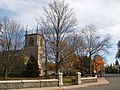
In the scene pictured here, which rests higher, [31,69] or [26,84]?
[31,69]

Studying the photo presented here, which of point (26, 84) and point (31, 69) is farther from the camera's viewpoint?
point (31, 69)

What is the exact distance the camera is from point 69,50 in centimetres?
4209

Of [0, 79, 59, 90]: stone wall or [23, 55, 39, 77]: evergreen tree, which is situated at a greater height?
[23, 55, 39, 77]: evergreen tree

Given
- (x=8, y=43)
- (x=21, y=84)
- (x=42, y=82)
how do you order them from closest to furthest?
1. (x=21, y=84)
2. (x=42, y=82)
3. (x=8, y=43)

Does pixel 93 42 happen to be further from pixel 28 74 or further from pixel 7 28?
pixel 7 28

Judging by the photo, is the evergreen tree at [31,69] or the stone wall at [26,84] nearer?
the stone wall at [26,84]

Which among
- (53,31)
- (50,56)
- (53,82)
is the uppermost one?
(53,31)

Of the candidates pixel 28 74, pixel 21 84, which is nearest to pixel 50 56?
pixel 21 84

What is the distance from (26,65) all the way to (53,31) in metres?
26.7

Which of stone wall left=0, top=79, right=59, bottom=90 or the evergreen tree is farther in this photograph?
the evergreen tree

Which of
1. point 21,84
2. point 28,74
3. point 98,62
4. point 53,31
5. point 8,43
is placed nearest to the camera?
point 21,84

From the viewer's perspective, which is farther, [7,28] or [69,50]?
[7,28]

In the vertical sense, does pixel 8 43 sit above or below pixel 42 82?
above

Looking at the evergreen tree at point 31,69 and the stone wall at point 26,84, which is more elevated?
the evergreen tree at point 31,69
